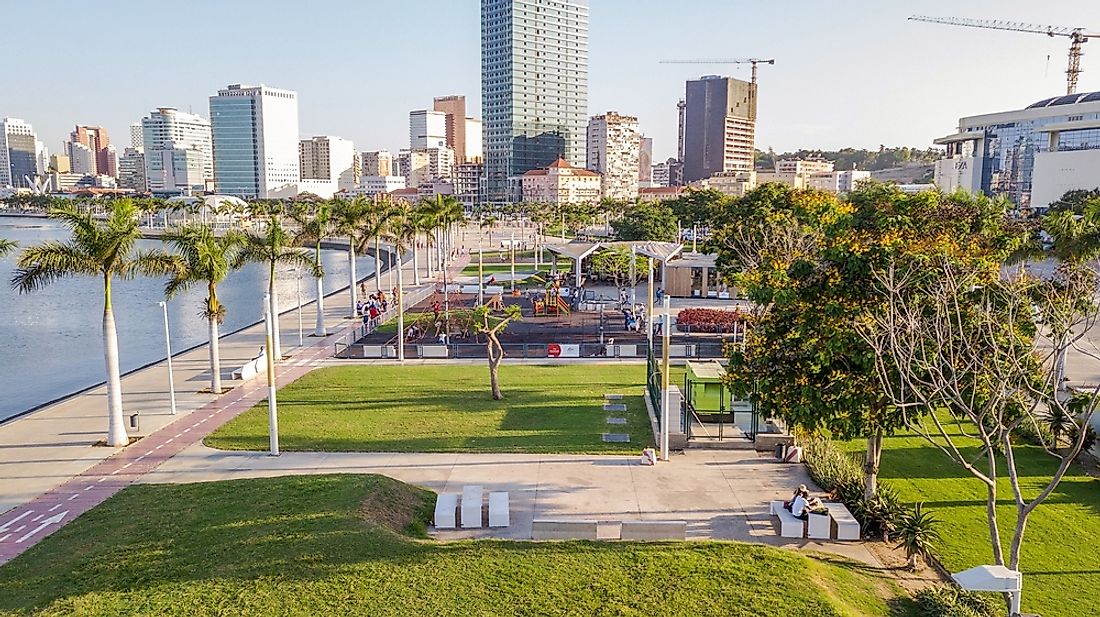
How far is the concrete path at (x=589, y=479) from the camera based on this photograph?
585 inches

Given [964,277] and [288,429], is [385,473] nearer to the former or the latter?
[288,429]

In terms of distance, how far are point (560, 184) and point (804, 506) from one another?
176969mm

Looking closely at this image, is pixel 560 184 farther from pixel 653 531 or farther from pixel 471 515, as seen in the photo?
pixel 653 531

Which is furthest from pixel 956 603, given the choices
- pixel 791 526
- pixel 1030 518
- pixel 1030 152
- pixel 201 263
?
pixel 1030 152

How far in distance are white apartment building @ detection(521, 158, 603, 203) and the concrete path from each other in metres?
169

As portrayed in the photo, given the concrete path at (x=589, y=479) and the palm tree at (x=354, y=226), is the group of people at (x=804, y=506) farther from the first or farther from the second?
the palm tree at (x=354, y=226)

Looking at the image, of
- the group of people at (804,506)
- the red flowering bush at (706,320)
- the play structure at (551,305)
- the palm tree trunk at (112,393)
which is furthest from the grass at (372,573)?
the play structure at (551,305)

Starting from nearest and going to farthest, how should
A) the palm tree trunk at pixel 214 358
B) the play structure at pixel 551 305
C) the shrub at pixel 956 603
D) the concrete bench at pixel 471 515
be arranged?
the shrub at pixel 956 603 < the concrete bench at pixel 471 515 < the palm tree trunk at pixel 214 358 < the play structure at pixel 551 305

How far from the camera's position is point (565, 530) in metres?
13.8

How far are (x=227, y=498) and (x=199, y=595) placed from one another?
4.24 meters

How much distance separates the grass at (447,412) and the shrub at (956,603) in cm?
897

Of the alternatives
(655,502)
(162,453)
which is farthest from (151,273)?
(655,502)

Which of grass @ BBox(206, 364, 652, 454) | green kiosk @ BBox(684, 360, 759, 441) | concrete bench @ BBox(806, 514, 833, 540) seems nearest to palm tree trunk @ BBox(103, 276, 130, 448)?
grass @ BBox(206, 364, 652, 454)

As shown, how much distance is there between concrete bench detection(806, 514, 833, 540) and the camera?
14.1 meters
